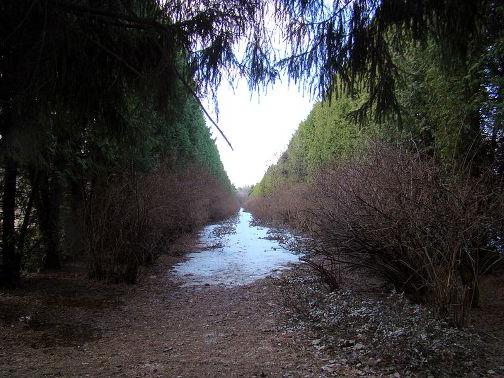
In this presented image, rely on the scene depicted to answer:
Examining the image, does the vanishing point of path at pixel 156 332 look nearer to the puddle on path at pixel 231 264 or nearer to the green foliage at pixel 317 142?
the puddle on path at pixel 231 264

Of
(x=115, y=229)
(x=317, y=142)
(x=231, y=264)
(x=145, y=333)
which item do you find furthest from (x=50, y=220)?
(x=317, y=142)

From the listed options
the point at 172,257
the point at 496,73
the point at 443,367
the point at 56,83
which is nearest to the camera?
the point at 56,83

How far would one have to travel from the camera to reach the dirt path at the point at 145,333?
5.12 metres

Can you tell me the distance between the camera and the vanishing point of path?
5.12 m

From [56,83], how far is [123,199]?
7.11 meters

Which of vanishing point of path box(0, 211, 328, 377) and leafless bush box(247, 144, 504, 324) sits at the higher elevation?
leafless bush box(247, 144, 504, 324)

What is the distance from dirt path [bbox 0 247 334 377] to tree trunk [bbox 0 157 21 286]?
43 cm

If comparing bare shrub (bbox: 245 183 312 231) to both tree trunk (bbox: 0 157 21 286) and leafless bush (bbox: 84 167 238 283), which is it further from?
tree trunk (bbox: 0 157 21 286)

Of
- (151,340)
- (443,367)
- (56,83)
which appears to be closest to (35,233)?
(151,340)

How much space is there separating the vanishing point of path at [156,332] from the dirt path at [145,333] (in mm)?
13

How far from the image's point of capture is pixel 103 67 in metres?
3.97

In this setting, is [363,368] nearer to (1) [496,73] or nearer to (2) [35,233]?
(1) [496,73]

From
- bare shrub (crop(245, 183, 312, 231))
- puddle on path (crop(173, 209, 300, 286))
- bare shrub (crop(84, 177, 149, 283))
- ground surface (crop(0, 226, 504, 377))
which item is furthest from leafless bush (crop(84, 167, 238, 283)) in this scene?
bare shrub (crop(245, 183, 312, 231))

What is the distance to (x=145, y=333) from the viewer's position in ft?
22.7
